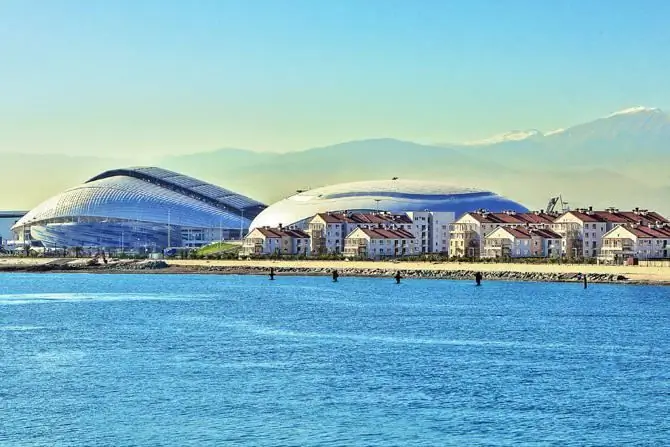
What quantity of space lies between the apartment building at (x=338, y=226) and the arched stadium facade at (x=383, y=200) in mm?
11660

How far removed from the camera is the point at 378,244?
380 feet

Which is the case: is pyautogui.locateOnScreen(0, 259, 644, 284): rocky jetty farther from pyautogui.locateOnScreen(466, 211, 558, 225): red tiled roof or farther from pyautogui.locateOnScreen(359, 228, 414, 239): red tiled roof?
pyautogui.locateOnScreen(466, 211, 558, 225): red tiled roof

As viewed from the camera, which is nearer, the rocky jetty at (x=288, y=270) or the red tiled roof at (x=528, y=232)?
the rocky jetty at (x=288, y=270)

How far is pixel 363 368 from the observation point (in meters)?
34.4

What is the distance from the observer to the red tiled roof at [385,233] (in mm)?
115750

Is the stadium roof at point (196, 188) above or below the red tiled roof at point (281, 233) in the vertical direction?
above

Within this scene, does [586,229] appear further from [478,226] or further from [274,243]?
[274,243]

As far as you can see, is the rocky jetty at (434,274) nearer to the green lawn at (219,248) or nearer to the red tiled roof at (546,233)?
the red tiled roof at (546,233)

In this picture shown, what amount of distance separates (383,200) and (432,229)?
46.6ft

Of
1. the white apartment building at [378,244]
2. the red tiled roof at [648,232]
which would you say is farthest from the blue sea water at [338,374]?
the white apartment building at [378,244]

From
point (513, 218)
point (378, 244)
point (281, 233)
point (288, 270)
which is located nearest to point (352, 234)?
point (378, 244)

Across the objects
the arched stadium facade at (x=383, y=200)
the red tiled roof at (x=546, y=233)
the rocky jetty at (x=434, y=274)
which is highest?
the arched stadium facade at (x=383, y=200)

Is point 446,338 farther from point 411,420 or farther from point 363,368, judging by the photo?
point 411,420

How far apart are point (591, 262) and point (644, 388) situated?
62.2 meters
